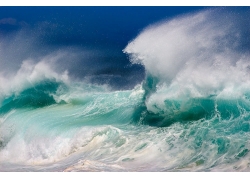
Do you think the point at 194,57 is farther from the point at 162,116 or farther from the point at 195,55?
the point at 162,116

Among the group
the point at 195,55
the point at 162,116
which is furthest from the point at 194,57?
the point at 162,116

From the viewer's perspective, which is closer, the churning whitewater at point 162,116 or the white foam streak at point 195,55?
the churning whitewater at point 162,116

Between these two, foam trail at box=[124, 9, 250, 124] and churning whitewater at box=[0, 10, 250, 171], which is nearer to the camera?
churning whitewater at box=[0, 10, 250, 171]

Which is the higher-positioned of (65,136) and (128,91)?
(128,91)

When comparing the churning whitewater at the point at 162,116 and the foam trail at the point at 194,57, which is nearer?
the churning whitewater at the point at 162,116

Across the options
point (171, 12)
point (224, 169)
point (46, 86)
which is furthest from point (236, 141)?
point (46, 86)

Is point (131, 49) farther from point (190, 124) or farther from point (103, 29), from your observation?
point (190, 124)

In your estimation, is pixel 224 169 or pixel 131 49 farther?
pixel 131 49

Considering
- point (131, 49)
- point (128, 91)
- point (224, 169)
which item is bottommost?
point (224, 169)
